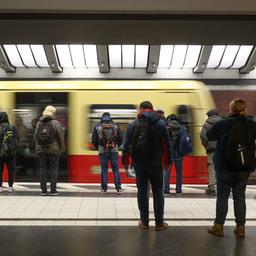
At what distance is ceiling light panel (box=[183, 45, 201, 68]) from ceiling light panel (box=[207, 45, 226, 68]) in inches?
27.1

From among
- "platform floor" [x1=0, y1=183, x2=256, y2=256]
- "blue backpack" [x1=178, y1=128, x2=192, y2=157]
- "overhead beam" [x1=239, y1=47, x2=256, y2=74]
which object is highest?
"overhead beam" [x1=239, y1=47, x2=256, y2=74]

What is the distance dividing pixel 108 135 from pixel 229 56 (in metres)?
12.9

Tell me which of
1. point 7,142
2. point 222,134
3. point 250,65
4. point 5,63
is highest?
point 5,63

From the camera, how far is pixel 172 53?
20656 mm

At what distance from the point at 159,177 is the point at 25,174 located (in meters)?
5.87

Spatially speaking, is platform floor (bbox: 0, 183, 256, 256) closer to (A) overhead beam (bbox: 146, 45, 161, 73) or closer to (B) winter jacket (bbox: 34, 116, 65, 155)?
(B) winter jacket (bbox: 34, 116, 65, 155)

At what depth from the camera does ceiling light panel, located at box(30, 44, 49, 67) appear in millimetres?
19798

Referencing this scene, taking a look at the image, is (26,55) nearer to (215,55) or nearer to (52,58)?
(52,58)

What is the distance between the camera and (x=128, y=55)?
20688 mm

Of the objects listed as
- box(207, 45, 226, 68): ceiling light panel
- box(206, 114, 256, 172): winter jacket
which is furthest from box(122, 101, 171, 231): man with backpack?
box(207, 45, 226, 68): ceiling light panel

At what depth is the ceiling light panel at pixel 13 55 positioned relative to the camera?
782 inches

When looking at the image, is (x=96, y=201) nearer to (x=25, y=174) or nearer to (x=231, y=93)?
(x=25, y=174)

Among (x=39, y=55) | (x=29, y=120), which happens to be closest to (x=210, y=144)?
(x=29, y=120)
